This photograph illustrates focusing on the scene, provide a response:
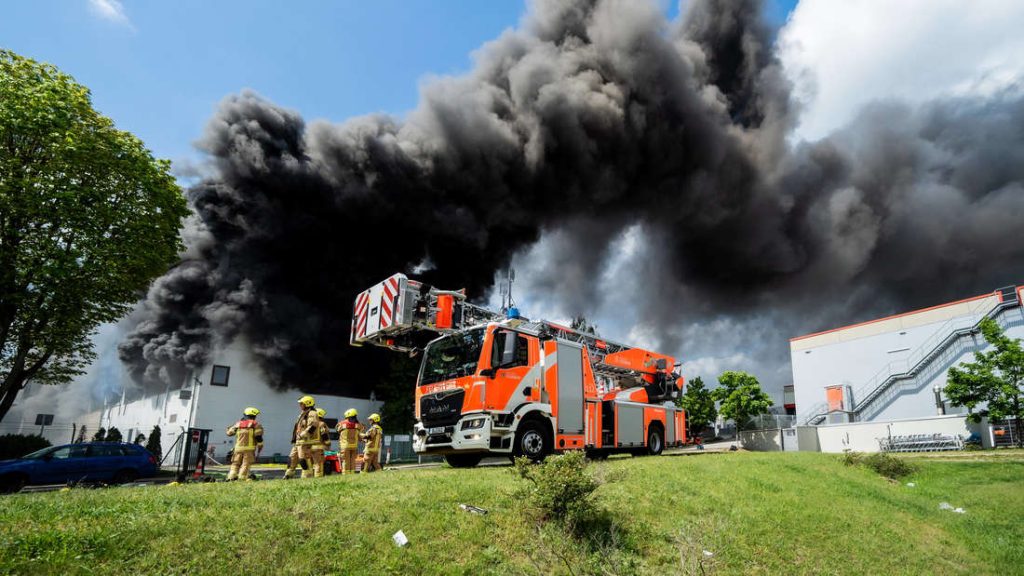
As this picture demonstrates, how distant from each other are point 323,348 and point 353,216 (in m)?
8.17

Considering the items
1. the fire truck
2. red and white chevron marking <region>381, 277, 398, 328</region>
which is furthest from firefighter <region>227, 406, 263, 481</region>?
red and white chevron marking <region>381, 277, 398, 328</region>

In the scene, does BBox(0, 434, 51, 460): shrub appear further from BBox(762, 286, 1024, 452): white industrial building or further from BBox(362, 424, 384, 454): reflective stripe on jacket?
BBox(762, 286, 1024, 452): white industrial building

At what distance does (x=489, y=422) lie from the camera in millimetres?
8789

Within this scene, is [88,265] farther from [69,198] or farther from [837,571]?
[837,571]

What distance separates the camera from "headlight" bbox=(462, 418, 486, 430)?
28.9ft

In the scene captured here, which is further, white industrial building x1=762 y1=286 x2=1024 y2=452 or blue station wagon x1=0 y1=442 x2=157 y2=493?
white industrial building x1=762 y1=286 x2=1024 y2=452

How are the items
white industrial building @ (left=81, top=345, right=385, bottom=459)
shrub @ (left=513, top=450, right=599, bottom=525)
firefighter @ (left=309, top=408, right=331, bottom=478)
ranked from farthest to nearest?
white industrial building @ (left=81, top=345, right=385, bottom=459) < firefighter @ (left=309, top=408, right=331, bottom=478) < shrub @ (left=513, top=450, right=599, bottom=525)

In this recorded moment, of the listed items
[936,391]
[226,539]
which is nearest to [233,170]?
[226,539]

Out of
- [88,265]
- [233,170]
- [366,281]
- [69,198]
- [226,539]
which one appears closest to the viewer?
[226,539]

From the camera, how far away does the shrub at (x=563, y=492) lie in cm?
564

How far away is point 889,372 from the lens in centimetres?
3259

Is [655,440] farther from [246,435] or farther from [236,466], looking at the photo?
[236,466]

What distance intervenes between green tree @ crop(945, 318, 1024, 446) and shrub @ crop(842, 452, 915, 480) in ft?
41.2

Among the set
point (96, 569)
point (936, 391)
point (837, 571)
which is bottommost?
point (837, 571)
